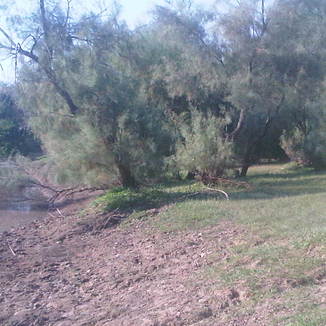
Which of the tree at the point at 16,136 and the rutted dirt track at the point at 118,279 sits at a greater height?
the tree at the point at 16,136

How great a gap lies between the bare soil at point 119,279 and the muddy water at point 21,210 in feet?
14.4

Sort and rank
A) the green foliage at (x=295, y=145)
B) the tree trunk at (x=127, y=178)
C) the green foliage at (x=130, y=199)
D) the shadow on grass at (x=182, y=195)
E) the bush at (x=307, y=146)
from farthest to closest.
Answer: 1. the green foliage at (x=295, y=145)
2. the bush at (x=307, y=146)
3. the tree trunk at (x=127, y=178)
4. the green foliage at (x=130, y=199)
5. the shadow on grass at (x=182, y=195)

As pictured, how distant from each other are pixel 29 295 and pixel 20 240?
5887mm

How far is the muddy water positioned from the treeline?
→ 7.58ft

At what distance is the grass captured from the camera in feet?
22.5

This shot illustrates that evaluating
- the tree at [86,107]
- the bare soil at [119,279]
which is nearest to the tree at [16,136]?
the tree at [86,107]

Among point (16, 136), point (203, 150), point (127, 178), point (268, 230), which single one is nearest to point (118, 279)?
point (268, 230)

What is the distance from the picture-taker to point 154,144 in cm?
1850

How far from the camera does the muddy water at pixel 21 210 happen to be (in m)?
19.7

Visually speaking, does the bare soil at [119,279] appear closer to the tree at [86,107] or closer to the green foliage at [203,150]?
the tree at [86,107]

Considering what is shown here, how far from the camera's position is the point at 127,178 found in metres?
19.4

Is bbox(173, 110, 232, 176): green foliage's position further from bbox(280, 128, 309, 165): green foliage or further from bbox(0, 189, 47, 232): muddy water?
bbox(280, 128, 309, 165): green foliage

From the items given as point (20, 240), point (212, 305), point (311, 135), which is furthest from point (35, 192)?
point (212, 305)

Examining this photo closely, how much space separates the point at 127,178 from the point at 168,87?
5.71m
